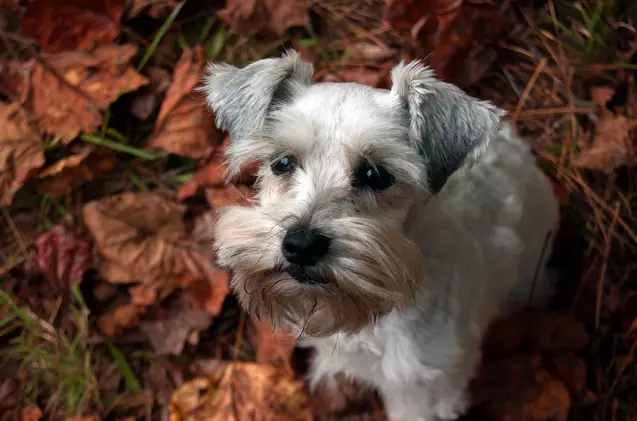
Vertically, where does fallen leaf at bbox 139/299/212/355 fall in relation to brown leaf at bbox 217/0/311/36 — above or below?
below

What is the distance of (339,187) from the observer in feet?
6.61

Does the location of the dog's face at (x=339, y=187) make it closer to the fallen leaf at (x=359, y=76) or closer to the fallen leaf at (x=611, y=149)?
the fallen leaf at (x=359, y=76)

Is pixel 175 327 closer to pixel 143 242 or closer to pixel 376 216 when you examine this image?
pixel 143 242

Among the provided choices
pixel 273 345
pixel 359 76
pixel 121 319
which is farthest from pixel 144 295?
pixel 359 76

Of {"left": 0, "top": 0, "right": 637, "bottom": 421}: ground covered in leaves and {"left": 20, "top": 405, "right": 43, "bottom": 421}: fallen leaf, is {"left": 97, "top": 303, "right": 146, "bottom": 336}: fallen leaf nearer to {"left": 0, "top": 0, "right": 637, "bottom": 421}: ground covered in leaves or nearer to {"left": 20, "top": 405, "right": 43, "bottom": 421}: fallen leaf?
{"left": 0, "top": 0, "right": 637, "bottom": 421}: ground covered in leaves

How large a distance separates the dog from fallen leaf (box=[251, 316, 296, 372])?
0.34 metres

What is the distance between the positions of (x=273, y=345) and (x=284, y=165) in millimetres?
1158

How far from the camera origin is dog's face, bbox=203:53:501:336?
1.86 metres

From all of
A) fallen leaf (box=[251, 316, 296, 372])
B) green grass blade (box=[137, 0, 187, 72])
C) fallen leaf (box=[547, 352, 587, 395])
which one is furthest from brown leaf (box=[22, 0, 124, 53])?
fallen leaf (box=[547, 352, 587, 395])

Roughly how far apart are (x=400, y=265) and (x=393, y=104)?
541mm

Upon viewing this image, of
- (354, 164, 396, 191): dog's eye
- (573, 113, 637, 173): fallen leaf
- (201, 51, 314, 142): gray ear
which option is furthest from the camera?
(573, 113, 637, 173): fallen leaf

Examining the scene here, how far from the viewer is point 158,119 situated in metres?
3.32

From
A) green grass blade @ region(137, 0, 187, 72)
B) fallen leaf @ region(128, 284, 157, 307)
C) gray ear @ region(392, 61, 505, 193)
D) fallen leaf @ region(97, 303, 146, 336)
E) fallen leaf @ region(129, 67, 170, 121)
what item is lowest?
fallen leaf @ region(97, 303, 146, 336)

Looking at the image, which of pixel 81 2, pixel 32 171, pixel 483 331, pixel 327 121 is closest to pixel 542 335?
pixel 483 331
